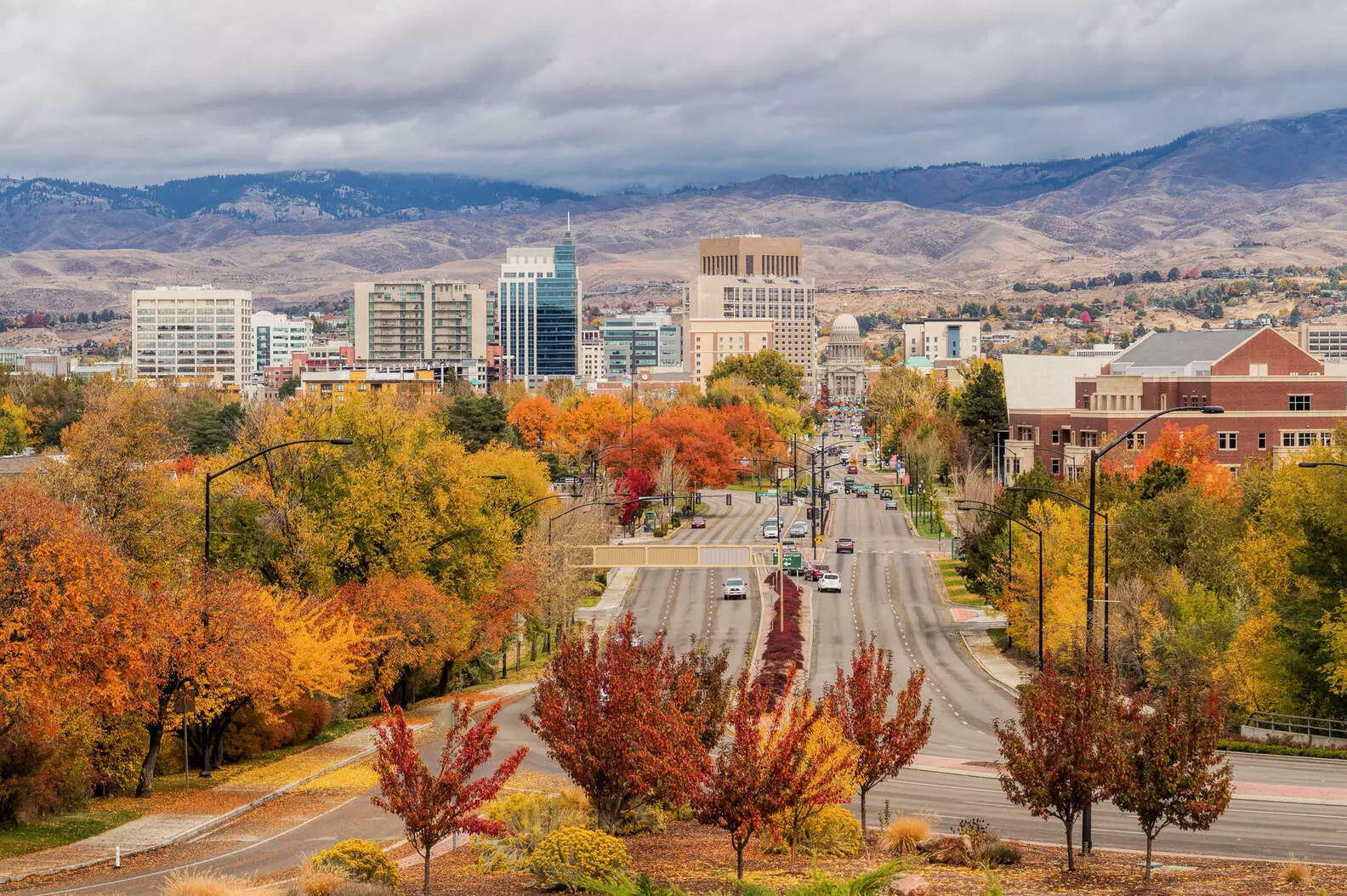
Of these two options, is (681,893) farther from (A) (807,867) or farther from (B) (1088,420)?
(B) (1088,420)

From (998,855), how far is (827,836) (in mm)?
3400

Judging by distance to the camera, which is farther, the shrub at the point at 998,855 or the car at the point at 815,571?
the car at the point at 815,571

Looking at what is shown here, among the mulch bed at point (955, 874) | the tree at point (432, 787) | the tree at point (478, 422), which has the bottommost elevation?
the mulch bed at point (955, 874)

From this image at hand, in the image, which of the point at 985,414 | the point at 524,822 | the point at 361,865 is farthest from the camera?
the point at 985,414

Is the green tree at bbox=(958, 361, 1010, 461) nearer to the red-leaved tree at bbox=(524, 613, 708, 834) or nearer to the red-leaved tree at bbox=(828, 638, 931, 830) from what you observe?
the red-leaved tree at bbox=(828, 638, 931, 830)

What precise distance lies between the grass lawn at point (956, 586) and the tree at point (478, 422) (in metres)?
46.1

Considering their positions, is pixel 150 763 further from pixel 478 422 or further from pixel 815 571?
pixel 478 422

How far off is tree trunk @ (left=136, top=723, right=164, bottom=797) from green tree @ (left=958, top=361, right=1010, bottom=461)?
12034 centimetres

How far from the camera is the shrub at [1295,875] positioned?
97.7 feet

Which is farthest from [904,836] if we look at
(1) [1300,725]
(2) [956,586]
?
(2) [956,586]

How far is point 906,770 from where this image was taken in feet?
154

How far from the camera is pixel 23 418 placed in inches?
6949

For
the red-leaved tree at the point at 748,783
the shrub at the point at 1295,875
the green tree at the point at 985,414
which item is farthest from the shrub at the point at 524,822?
the green tree at the point at 985,414

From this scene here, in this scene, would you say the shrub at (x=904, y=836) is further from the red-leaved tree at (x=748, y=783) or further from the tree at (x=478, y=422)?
the tree at (x=478, y=422)
